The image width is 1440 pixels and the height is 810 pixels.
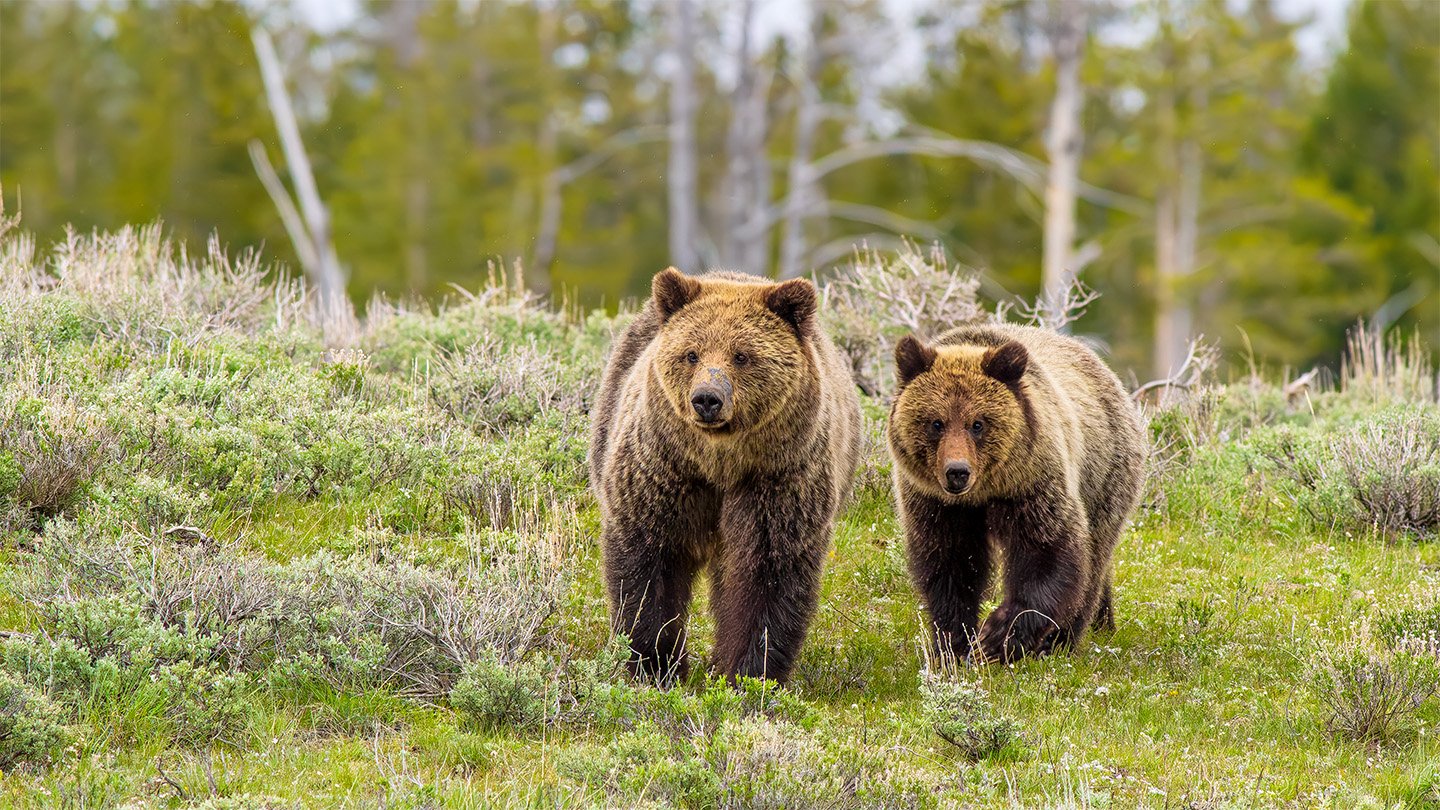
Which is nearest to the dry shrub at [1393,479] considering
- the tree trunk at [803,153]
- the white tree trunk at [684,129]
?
the tree trunk at [803,153]

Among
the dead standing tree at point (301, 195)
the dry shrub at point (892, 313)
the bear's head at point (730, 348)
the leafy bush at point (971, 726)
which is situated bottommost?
the leafy bush at point (971, 726)

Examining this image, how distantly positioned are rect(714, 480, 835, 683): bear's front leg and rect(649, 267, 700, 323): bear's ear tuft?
84cm

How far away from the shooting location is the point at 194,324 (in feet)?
34.8

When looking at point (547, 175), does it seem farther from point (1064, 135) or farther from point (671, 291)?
point (671, 291)

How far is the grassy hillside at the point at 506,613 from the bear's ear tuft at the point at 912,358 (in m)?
1.39

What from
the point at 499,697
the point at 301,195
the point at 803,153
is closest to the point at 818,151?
the point at 803,153

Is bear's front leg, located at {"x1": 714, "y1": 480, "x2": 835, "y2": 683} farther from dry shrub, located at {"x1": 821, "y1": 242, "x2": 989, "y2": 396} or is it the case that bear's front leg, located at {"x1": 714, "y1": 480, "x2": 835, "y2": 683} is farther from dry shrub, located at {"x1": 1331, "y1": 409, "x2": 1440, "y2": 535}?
dry shrub, located at {"x1": 1331, "y1": 409, "x2": 1440, "y2": 535}

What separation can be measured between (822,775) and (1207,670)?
284 cm

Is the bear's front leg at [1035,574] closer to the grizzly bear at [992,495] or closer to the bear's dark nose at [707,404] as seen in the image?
the grizzly bear at [992,495]

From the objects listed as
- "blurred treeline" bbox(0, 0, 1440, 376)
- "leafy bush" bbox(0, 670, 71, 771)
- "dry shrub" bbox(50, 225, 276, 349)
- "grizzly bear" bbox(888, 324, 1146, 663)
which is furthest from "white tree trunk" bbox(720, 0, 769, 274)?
"leafy bush" bbox(0, 670, 71, 771)

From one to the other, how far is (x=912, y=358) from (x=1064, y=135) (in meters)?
22.2

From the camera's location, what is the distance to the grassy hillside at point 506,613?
5328 mm

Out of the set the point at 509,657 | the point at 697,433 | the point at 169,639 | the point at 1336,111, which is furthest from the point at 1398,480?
the point at 1336,111

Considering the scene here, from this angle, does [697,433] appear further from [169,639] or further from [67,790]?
[67,790]
